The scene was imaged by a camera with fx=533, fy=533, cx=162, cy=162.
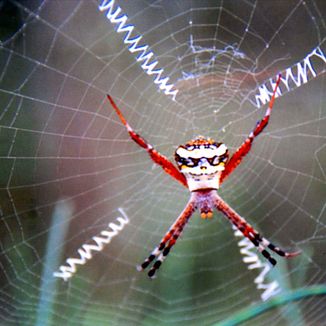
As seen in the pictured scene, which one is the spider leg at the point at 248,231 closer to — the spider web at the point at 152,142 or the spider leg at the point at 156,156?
the spider leg at the point at 156,156

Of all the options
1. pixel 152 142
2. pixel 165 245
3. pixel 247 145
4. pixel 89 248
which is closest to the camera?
pixel 247 145

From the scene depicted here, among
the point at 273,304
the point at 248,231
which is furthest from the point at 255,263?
the point at 273,304

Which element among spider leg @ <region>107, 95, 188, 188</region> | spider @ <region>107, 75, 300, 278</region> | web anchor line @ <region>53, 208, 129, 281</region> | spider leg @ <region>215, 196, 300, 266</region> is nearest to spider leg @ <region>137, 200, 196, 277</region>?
spider @ <region>107, 75, 300, 278</region>

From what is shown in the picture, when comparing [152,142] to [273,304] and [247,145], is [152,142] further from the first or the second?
[273,304]

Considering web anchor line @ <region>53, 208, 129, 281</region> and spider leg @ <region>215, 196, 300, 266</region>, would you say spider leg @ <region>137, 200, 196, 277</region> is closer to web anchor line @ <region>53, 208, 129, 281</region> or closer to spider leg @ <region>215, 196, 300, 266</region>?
spider leg @ <region>215, 196, 300, 266</region>

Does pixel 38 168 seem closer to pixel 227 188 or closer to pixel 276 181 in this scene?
pixel 227 188

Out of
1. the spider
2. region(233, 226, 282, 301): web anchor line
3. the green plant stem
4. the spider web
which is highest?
the spider web

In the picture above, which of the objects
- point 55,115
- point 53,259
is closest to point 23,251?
point 53,259
